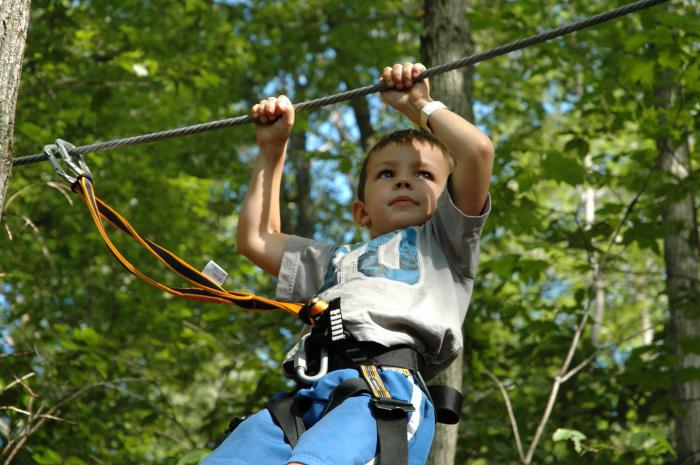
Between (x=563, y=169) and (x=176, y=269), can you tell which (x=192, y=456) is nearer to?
(x=176, y=269)

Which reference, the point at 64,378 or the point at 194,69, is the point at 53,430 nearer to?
the point at 64,378

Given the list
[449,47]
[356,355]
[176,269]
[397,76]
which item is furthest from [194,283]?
[449,47]

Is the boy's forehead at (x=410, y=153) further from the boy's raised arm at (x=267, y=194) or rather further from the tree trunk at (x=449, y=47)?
the tree trunk at (x=449, y=47)

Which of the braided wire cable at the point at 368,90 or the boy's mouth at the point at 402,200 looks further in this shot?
the boy's mouth at the point at 402,200

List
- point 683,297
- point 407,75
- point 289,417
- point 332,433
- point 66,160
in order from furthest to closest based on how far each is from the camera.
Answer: point 683,297 < point 407,75 < point 66,160 < point 289,417 < point 332,433

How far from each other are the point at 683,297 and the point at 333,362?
307 centimetres

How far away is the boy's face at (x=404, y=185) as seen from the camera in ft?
9.07

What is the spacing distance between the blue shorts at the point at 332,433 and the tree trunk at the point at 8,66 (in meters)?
0.87

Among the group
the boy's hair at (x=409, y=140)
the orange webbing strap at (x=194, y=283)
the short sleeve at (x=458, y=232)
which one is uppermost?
the boy's hair at (x=409, y=140)

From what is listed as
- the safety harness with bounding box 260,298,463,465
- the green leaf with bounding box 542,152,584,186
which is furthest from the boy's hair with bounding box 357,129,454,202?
the green leaf with bounding box 542,152,584,186

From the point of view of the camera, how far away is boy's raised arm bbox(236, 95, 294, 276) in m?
2.90

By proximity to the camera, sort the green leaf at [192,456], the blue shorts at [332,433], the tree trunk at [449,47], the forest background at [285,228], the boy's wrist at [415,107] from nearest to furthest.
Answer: the blue shorts at [332,433] → the boy's wrist at [415,107] → the green leaf at [192,456] → the tree trunk at [449,47] → the forest background at [285,228]

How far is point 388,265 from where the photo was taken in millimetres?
2580

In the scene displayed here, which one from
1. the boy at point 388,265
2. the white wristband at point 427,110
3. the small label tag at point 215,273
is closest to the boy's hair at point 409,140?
the boy at point 388,265
